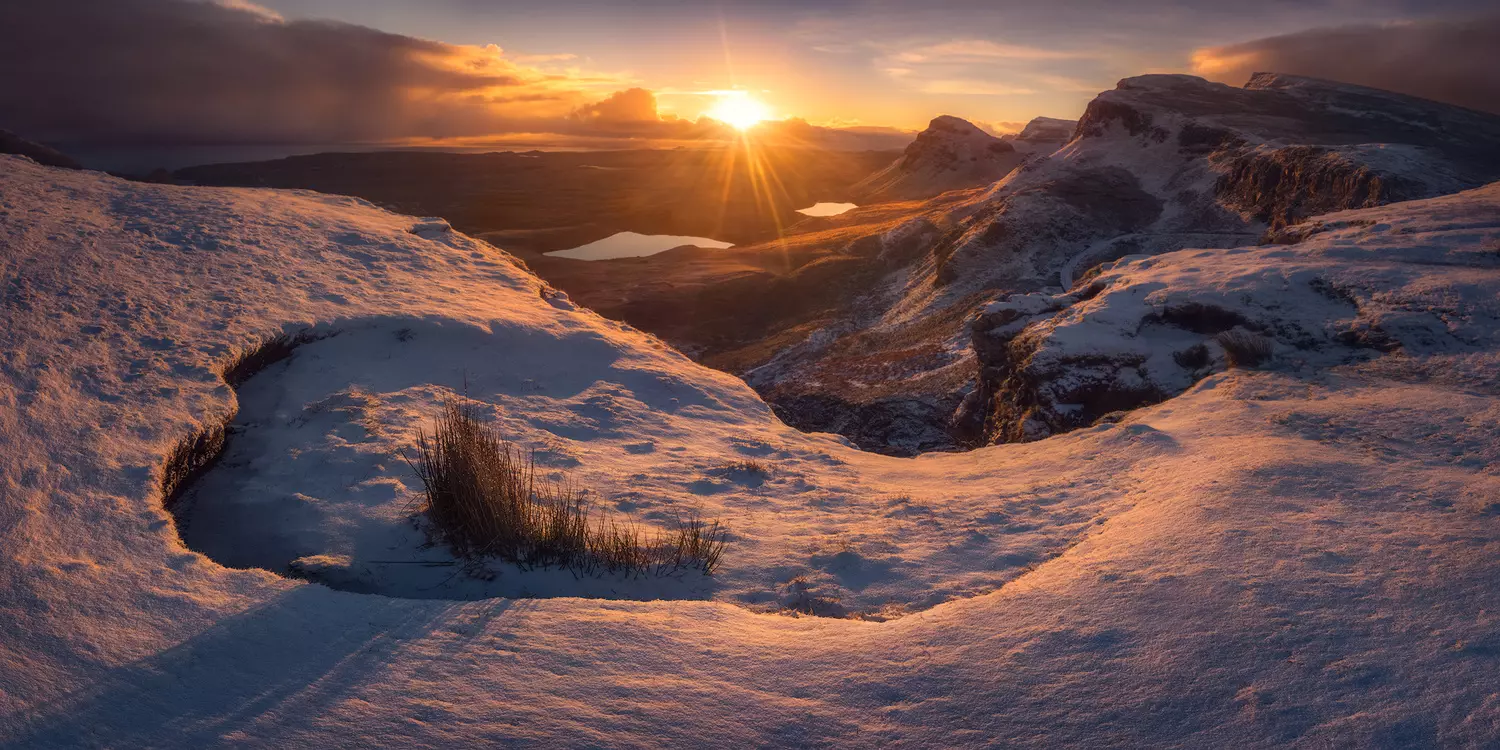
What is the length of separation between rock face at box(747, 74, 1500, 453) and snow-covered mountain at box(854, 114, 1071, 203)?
105 ft

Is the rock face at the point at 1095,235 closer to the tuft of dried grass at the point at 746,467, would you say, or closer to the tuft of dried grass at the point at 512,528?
the tuft of dried grass at the point at 746,467

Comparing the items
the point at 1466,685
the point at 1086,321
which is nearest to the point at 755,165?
the point at 1086,321

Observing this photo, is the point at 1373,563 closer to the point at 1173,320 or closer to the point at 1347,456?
the point at 1347,456

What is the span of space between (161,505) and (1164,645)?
533 centimetres

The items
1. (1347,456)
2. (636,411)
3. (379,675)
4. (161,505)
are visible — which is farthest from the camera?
(636,411)

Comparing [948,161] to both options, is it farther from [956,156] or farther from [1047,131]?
[1047,131]

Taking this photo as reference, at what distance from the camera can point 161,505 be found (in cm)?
416

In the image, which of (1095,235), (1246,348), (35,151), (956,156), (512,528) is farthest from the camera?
(956,156)

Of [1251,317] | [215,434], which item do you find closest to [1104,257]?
[1251,317]

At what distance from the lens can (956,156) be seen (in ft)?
268

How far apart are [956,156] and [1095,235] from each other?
182ft

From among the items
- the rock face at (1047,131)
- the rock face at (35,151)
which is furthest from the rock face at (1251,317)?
the rock face at (1047,131)

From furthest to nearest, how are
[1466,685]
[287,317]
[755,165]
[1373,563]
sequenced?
[755,165] < [287,317] < [1373,563] < [1466,685]

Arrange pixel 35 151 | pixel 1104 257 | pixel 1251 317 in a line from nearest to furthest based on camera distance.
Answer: pixel 1251 317
pixel 35 151
pixel 1104 257
